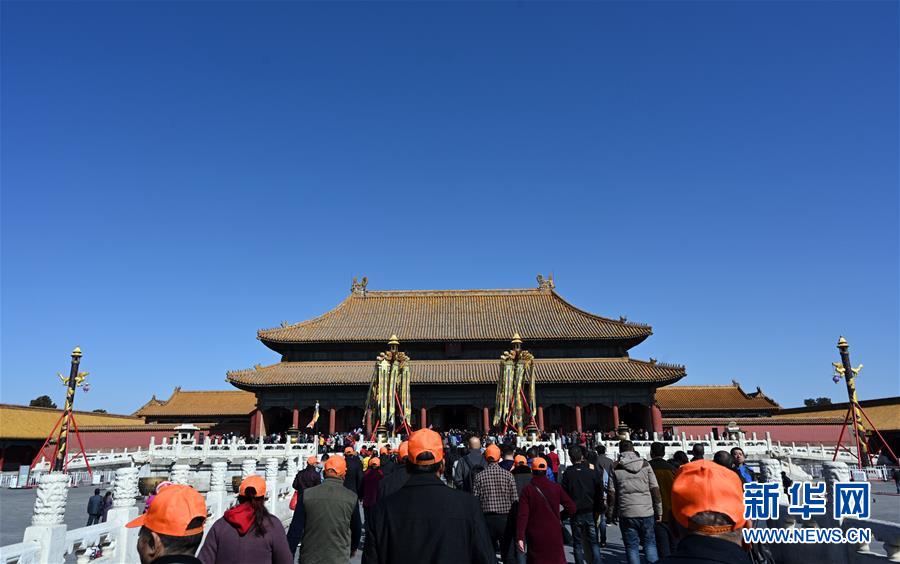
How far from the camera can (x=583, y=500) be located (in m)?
7.17

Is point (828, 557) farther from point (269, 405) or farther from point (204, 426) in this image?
point (204, 426)

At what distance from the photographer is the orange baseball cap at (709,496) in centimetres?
248

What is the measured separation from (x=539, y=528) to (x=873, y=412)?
139 feet

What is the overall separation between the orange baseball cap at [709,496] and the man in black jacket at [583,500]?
15.7 feet

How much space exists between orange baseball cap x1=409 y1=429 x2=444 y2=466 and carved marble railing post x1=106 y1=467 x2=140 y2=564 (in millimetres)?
6490

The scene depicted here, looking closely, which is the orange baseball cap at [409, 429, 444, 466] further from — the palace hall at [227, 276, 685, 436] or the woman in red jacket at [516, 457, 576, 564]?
the palace hall at [227, 276, 685, 436]

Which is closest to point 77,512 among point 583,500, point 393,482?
point 393,482

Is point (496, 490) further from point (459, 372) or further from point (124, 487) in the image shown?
point (459, 372)

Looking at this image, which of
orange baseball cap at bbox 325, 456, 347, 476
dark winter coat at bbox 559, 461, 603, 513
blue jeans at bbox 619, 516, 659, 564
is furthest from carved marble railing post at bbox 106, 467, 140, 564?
blue jeans at bbox 619, 516, 659, 564

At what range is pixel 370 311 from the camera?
150ft

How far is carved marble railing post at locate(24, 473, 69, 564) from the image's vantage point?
6332 millimetres

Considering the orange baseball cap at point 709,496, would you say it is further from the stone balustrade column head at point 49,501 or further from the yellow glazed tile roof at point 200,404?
the yellow glazed tile roof at point 200,404

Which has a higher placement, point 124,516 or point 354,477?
point 354,477

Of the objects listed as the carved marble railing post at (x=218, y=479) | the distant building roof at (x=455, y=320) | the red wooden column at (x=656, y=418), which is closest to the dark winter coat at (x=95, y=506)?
the carved marble railing post at (x=218, y=479)
